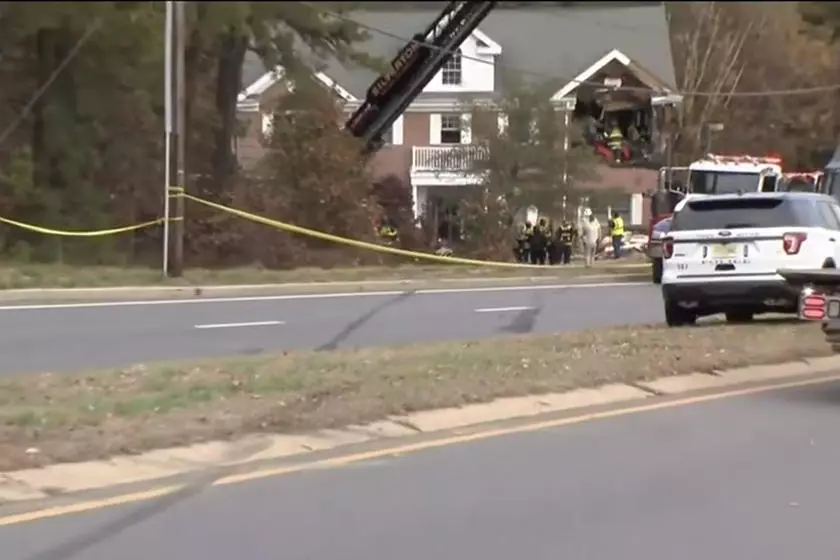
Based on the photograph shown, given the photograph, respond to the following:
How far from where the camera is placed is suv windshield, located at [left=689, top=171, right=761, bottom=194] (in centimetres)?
3145

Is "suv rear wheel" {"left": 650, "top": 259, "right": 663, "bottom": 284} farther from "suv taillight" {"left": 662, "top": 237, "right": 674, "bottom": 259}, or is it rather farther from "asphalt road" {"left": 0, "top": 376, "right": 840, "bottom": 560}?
"asphalt road" {"left": 0, "top": 376, "right": 840, "bottom": 560}

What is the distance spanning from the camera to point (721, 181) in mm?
31906

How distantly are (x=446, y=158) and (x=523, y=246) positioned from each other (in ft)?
31.2

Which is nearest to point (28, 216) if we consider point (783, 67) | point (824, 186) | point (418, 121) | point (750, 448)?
point (824, 186)

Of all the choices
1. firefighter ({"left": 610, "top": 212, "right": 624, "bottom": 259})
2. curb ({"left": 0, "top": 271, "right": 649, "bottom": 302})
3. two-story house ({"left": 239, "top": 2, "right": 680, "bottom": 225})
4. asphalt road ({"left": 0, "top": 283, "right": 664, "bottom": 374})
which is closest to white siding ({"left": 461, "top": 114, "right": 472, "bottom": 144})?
two-story house ({"left": 239, "top": 2, "right": 680, "bottom": 225})

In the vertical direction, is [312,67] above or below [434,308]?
above

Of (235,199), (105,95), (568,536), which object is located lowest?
(568,536)

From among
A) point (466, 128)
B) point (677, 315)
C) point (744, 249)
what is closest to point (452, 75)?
point (466, 128)

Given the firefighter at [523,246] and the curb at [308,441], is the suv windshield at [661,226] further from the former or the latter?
the curb at [308,441]

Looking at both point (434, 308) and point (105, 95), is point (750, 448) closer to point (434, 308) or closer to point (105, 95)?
point (434, 308)

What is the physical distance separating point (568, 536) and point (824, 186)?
691 inches

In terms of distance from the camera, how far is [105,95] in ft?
96.2

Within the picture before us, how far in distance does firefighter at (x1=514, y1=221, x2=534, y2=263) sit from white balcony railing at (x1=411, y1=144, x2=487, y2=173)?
4.20 metres

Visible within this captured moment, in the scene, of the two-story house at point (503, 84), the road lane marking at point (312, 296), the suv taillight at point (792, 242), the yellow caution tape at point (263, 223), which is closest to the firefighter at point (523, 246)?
the yellow caution tape at point (263, 223)
